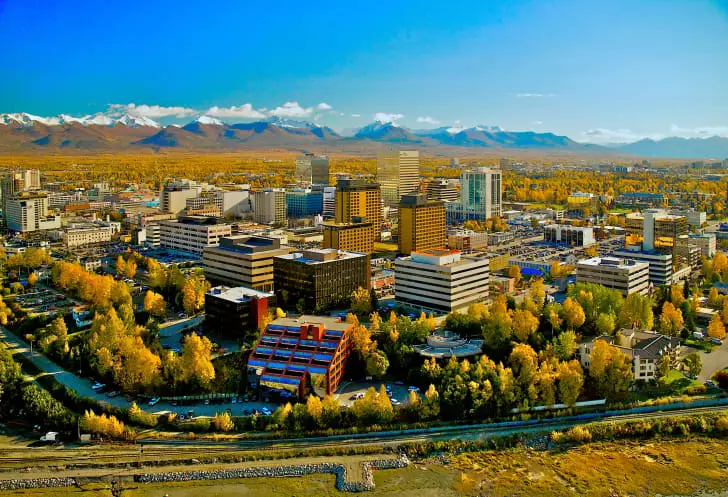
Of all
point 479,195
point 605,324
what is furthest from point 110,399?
point 479,195

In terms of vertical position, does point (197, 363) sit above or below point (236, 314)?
below

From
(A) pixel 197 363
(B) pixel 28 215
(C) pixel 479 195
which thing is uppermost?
(C) pixel 479 195

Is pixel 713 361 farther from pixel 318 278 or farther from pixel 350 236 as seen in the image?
pixel 350 236

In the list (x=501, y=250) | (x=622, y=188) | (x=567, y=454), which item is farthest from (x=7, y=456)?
(x=622, y=188)

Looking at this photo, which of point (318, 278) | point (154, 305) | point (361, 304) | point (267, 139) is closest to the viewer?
point (361, 304)

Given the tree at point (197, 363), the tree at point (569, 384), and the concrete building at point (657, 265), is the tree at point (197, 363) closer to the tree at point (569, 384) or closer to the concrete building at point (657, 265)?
the tree at point (569, 384)

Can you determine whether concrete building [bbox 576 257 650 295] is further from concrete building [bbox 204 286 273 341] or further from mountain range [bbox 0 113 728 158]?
mountain range [bbox 0 113 728 158]

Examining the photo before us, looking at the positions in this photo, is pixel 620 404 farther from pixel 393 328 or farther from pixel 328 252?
pixel 328 252
